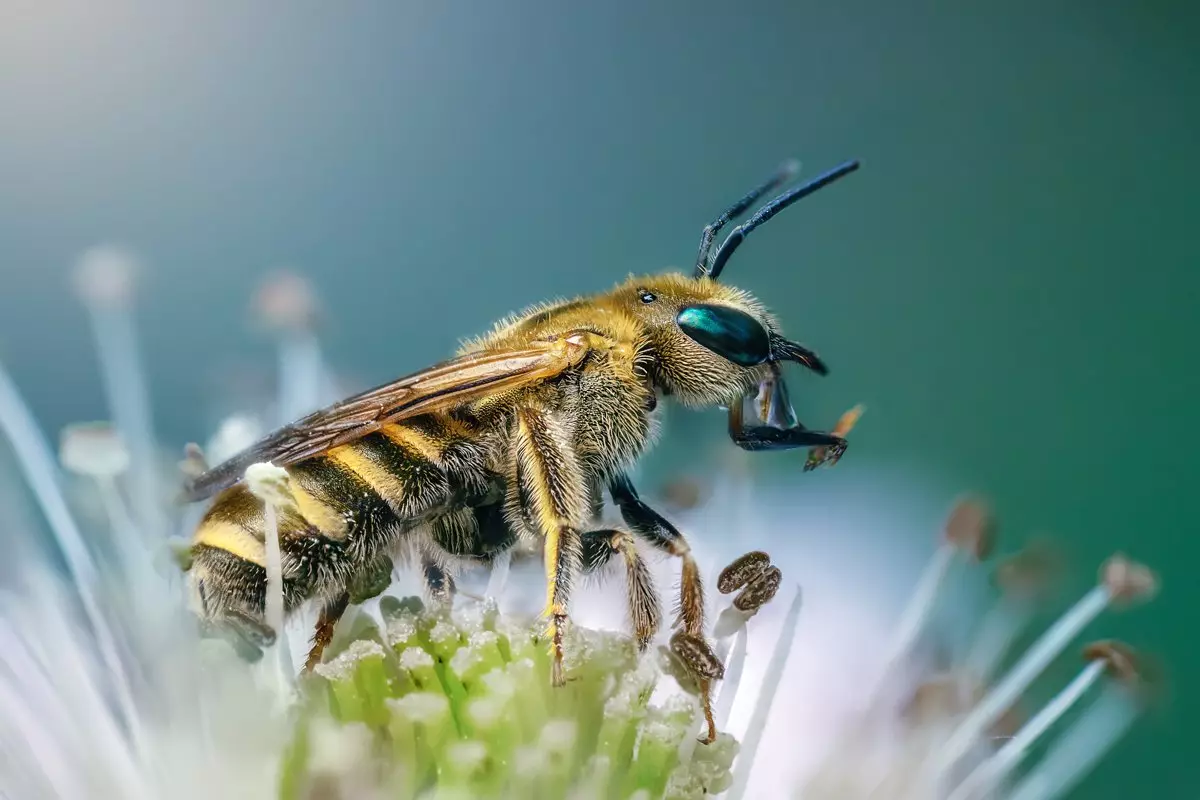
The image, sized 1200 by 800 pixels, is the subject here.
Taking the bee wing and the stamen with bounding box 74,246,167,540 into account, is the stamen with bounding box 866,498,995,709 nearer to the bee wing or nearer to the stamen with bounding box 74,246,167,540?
the bee wing

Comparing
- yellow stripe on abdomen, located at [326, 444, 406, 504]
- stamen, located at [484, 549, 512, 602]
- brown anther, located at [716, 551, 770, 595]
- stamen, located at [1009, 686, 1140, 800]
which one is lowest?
stamen, located at [1009, 686, 1140, 800]

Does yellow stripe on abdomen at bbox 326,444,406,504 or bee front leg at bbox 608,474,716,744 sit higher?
yellow stripe on abdomen at bbox 326,444,406,504

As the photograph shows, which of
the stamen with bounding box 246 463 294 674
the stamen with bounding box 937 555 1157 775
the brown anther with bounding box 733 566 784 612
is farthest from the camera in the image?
the stamen with bounding box 937 555 1157 775

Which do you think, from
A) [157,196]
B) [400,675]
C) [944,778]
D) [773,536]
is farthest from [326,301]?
[944,778]

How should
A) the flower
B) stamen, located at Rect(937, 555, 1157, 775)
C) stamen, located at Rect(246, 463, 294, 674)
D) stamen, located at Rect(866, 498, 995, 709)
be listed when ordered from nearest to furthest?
1. stamen, located at Rect(246, 463, 294, 674)
2. the flower
3. stamen, located at Rect(937, 555, 1157, 775)
4. stamen, located at Rect(866, 498, 995, 709)

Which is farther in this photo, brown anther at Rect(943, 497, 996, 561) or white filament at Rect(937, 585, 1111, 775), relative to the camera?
brown anther at Rect(943, 497, 996, 561)

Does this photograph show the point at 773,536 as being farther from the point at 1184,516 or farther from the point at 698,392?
the point at 698,392

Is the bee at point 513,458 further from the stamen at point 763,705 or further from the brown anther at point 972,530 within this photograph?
the brown anther at point 972,530

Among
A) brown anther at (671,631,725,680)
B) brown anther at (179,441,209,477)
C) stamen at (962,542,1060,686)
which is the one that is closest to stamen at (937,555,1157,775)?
stamen at (962,542,1060,686)
